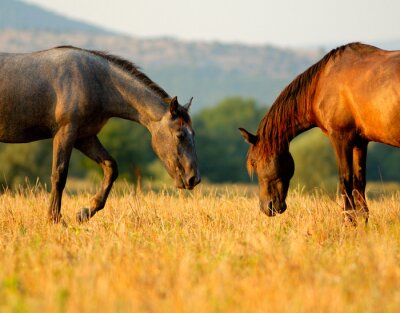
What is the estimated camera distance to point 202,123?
109 metres

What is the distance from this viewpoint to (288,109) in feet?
28.3

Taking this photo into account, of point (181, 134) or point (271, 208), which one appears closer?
point (181, 134)

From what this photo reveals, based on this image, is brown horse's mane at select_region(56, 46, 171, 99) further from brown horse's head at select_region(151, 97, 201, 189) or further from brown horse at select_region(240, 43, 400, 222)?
brown horse at select_region(240, 43, 400, 222)

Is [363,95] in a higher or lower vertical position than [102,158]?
higher

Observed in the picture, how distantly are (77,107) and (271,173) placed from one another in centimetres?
257

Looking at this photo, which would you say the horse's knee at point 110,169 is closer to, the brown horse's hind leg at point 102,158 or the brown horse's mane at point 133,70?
the brown horse's hind leg at point 102,158

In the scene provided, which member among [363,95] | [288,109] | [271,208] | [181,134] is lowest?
[271,208]

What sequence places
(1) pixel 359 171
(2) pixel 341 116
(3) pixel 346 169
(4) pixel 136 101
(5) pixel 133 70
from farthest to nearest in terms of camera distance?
1. (5) pixel 133 70
2. (4) pixel 136 101
3. (1) pixel 359 171
4. (3) pixel 346 169
5. (2) pixel 341 116

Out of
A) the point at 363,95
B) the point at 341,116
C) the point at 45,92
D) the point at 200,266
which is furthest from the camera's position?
the point at 45,92

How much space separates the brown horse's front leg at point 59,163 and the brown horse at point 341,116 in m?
2.25

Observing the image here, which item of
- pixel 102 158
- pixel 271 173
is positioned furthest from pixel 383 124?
pixel 102 158

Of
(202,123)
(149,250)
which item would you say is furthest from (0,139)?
(202,123)

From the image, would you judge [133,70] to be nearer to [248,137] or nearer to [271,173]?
[248,137]

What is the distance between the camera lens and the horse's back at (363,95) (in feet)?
24.9
